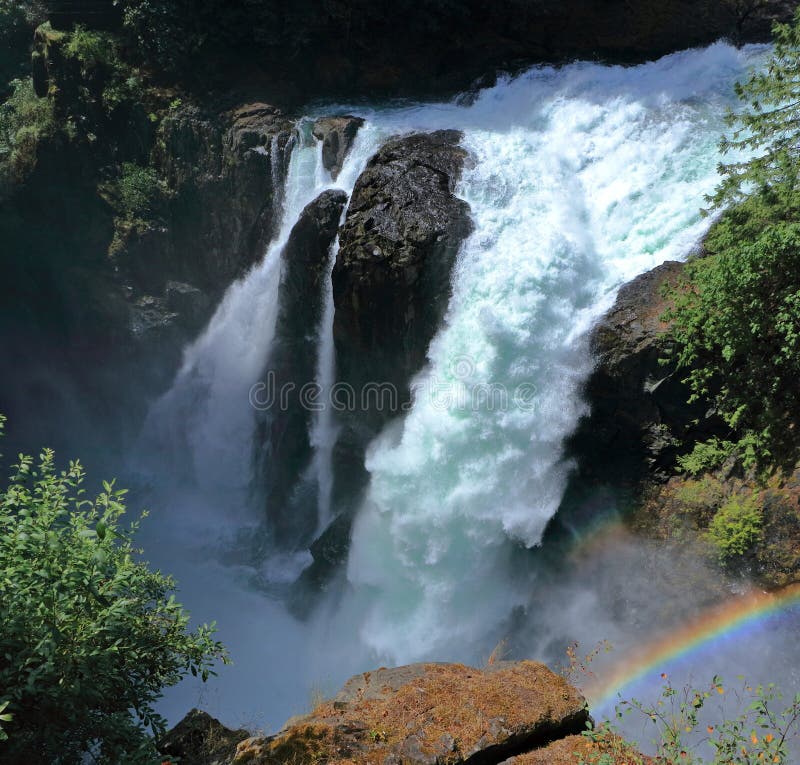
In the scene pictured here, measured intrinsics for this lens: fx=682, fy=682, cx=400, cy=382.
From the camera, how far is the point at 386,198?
492 inches

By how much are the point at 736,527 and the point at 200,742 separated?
23.8 ft

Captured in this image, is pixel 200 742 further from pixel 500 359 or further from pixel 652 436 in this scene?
pixel 652 436

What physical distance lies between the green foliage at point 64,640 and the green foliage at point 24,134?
14684 mm

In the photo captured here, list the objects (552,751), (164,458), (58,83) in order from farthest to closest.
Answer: (164,458) < (58,83) < (552,751)

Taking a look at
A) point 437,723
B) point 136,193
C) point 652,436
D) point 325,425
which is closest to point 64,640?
point 437,723

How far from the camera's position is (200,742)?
6.69 meters

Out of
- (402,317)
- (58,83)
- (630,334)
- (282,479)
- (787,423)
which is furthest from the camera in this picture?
(58,83)

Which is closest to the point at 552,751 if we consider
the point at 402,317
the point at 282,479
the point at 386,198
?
the point at 402,317

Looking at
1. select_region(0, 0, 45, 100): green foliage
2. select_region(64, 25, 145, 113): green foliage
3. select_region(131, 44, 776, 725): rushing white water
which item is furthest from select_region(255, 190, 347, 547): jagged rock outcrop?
select_region(0, 0, 45, 100): green foliage

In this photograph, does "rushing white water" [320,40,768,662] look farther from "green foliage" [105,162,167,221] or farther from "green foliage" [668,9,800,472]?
"green foliage" [105,162,167,221]

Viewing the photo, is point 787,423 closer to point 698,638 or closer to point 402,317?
point 698,638

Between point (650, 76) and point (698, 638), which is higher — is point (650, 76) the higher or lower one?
the higher one

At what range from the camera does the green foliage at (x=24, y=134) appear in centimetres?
1759

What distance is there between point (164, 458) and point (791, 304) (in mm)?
15824
